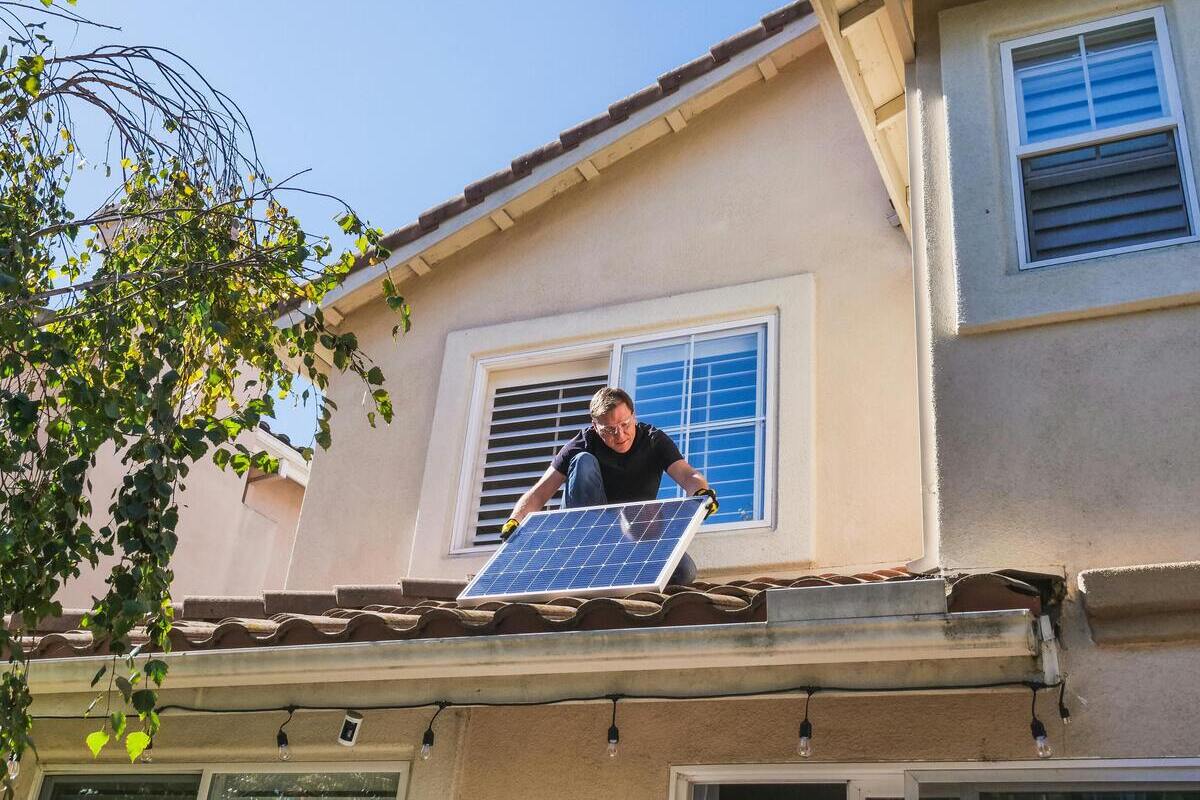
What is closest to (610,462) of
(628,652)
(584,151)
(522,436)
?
(522,436)

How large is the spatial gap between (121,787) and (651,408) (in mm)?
4011

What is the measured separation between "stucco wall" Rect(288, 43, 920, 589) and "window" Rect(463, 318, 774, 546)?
1.21 feet

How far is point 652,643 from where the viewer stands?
17.7 ft

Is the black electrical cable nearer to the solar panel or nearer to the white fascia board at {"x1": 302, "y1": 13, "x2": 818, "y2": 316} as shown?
the solar panel

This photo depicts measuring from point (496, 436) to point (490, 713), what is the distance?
339cm

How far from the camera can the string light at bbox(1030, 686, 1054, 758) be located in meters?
5.12

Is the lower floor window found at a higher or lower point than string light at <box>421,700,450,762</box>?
lower

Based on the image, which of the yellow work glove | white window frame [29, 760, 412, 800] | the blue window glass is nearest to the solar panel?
the yellow work glove

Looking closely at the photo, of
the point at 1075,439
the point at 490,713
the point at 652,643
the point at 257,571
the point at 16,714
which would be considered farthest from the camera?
the point at 257,571

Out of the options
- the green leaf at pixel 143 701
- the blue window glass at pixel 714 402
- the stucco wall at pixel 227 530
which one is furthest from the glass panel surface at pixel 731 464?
the stucco wall at pixel 227 530

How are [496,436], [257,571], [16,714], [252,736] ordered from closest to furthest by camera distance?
[16,714] → [252,736] → [496,436] → [257,571]

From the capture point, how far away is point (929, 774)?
548cm

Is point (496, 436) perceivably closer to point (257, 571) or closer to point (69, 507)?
point (69, 507)

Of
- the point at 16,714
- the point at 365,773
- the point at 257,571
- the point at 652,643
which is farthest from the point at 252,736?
the point at 257,571
